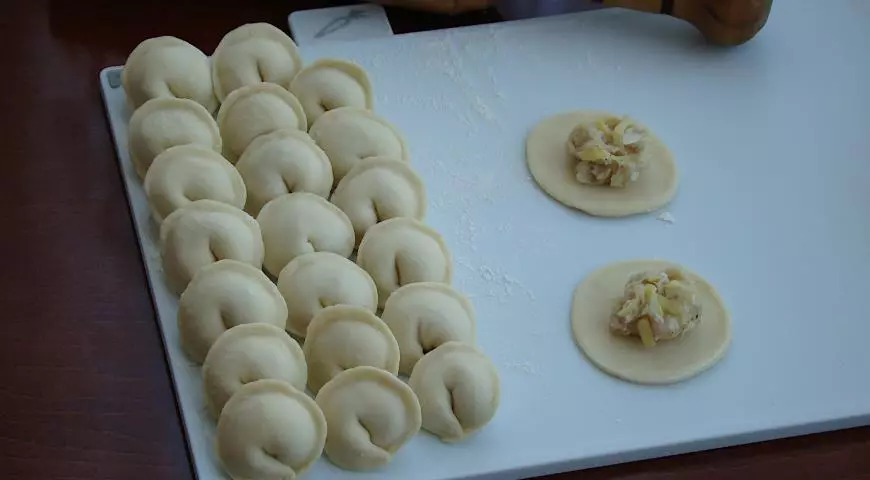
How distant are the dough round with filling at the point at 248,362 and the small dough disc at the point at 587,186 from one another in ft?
1.29

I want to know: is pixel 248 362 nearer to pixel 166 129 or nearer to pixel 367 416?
pixel 367 416

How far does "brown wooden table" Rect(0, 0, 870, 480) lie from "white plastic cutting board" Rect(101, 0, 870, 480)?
0.09 feet

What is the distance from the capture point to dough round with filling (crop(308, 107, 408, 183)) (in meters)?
1.26

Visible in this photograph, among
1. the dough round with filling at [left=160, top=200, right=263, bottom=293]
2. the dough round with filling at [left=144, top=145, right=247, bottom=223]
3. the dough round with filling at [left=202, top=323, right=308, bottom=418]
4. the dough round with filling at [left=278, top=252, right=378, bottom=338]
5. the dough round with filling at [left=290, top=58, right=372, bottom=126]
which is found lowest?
the dough round with filling at [left=202, top=323, right=308, bottom=418]

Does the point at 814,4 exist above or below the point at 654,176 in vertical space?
above

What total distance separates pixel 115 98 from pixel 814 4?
932 mm

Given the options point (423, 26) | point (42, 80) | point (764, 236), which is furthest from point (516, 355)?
point (42, 80)

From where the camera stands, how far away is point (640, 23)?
1.54 m

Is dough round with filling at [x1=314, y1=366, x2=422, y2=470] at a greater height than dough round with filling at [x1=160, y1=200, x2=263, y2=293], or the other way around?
dough round with filling at [x1=160, y1=200, x2=263, y2=293]

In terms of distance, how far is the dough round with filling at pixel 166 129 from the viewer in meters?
1.24

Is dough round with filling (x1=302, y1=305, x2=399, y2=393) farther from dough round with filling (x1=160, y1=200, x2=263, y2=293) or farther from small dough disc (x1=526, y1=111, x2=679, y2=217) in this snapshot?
small dough disc (x1=526, y1=111, x2=679, y2=217)

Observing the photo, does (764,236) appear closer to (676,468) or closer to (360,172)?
(676,468)

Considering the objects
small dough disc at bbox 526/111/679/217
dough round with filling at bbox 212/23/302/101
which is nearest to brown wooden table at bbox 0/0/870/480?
dough round with filling at bbox 212/23/302/101

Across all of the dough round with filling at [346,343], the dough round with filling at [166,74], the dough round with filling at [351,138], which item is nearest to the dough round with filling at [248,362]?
the dough round with filling at [346,343]
